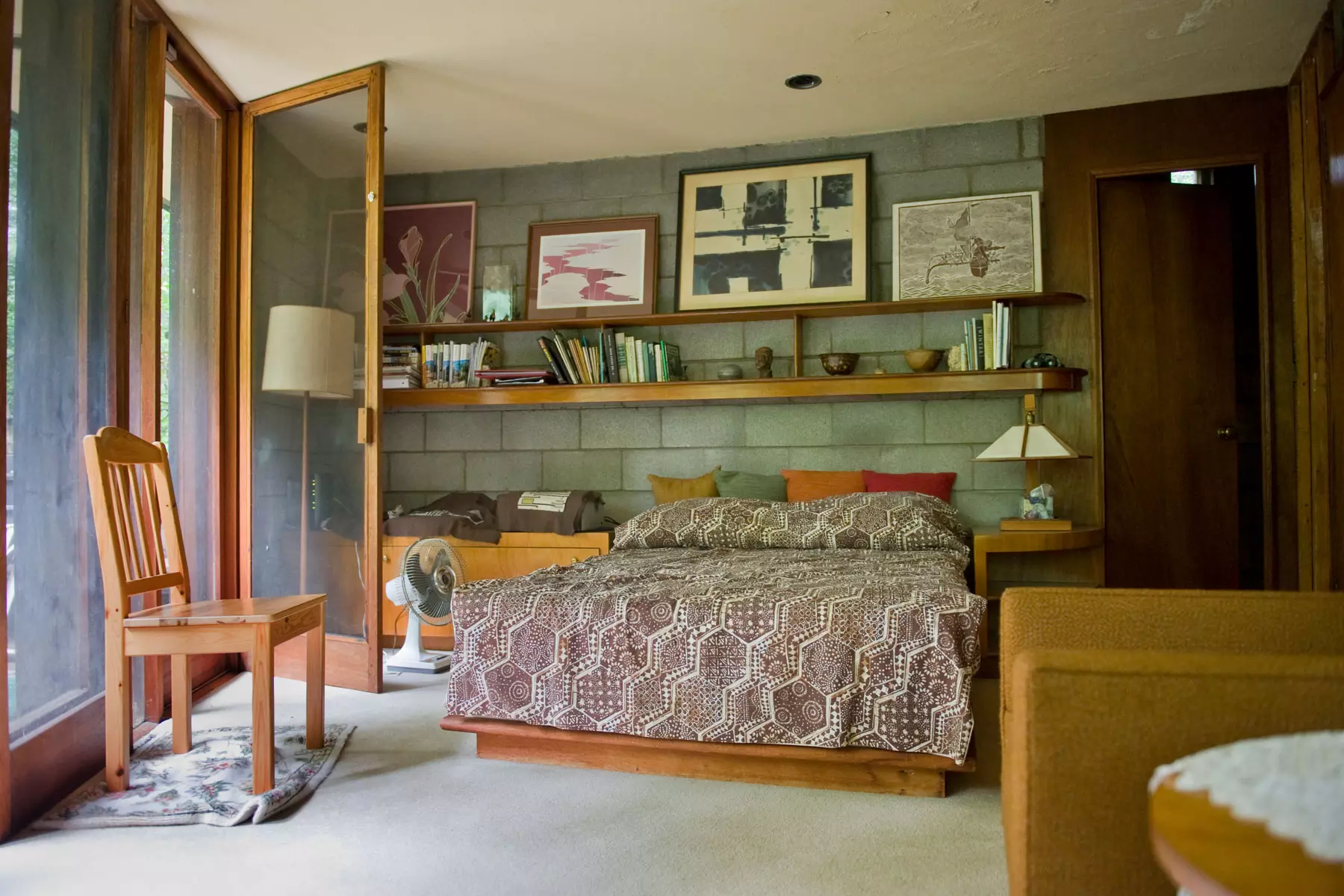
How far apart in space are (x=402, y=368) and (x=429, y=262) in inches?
26.1

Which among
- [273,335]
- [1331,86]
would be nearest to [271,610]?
[273,335]

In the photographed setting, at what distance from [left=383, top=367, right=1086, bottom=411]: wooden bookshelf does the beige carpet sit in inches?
78.9

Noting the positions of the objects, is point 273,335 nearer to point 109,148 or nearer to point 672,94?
point 109,148

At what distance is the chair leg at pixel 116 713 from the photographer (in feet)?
7.82

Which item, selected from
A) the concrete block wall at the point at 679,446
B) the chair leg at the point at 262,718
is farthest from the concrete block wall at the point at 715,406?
the chair leg at the point at 262,718

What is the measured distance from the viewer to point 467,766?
2680mm

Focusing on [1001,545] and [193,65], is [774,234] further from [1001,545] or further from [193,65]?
[193,65]

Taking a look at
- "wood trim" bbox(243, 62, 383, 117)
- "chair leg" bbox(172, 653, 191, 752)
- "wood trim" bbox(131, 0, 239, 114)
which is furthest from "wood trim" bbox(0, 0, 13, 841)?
"wood trim" bbox(243, 62, 383, 117)

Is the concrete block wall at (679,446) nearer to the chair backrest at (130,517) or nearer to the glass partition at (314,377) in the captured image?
the glass partition at (314,377)

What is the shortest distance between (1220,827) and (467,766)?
Answer: 7.19 ft

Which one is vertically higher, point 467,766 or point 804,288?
point 804,288

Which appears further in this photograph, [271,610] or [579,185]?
[579,185]

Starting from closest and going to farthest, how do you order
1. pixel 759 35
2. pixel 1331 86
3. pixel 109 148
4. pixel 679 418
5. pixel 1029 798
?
pixel 1029 798 < pixel 109 148 < pixel 1331 86 < pixel 759 35 < pixel 679 418

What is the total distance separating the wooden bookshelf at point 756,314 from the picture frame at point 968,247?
72mm
